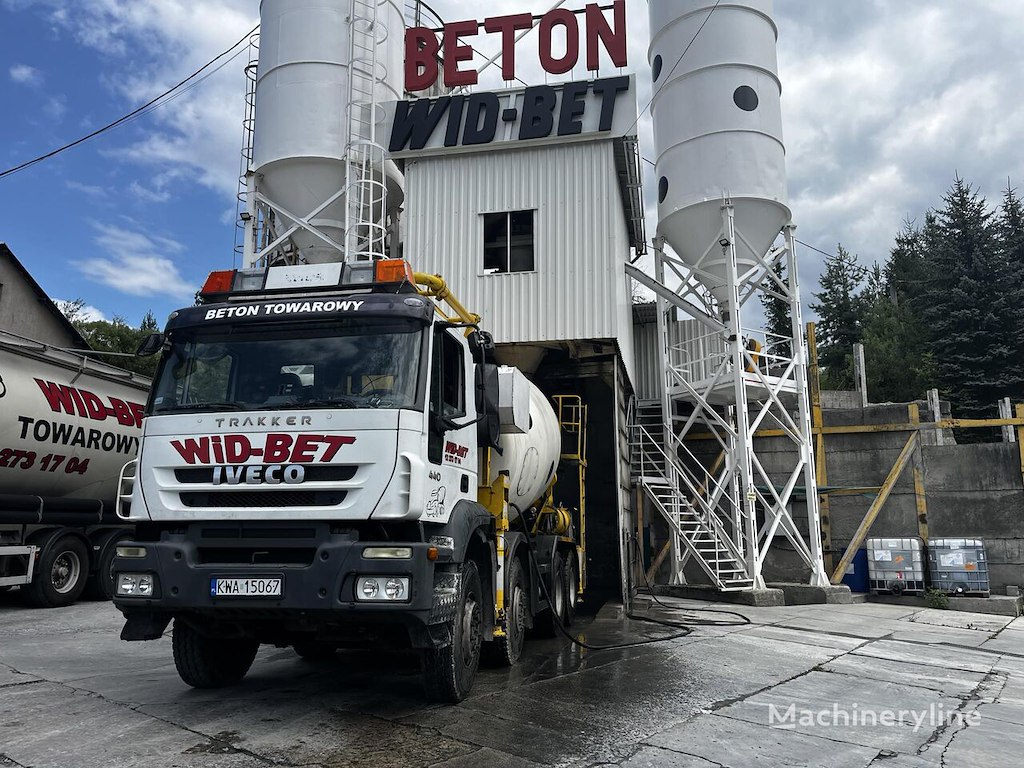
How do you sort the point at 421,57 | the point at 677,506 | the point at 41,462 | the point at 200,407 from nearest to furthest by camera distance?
1. the point at 200,407
2. the point at 41,462
3. the point at 421,57
4. the point at 677,506

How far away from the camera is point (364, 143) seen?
50.9ft

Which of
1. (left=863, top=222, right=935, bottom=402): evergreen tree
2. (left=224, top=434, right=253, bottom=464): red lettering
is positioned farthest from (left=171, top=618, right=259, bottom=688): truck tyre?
(left=863, top=222, right=935, bottom=402): evergreen tree

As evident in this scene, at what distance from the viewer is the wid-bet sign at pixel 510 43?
15.1 metres

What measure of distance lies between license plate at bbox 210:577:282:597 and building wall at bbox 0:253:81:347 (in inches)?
809

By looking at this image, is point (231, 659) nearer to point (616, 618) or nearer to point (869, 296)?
point (616, 618)

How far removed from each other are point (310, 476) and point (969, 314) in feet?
102

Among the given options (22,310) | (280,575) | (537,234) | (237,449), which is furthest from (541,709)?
(22,310)

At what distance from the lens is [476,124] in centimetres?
1517

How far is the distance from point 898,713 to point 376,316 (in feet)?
17.7

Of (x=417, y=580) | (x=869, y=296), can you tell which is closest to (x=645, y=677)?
(x=417, y=580)

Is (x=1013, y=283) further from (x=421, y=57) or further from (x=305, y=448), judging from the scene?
(x=305, y=448)

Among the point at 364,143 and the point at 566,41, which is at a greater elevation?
the point at 566,41

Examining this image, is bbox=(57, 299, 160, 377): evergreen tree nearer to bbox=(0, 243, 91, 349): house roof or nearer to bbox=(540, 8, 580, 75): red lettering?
bbox=(0, 243, 91, 349): house roof

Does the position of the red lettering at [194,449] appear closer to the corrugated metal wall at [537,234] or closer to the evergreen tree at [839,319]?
the corrugated metal wall at [537,234]
